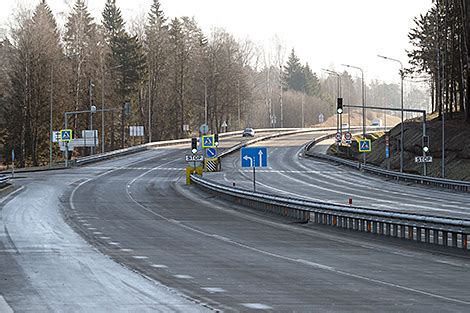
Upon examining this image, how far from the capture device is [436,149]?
73.5 m

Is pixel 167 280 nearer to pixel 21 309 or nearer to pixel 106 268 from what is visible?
pixel 106 268

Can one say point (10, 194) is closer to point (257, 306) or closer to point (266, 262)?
point (266, 262)

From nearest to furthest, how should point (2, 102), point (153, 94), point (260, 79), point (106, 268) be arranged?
point (106, 268) → point (2, 102) → point (153, 94) → point (260, 79)

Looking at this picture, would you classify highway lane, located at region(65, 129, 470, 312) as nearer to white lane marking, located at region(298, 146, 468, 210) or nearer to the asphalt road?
the asphalt road

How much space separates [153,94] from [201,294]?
116 m

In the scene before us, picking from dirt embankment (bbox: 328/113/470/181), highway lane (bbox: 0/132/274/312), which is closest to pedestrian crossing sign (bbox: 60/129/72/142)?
dirt embankment (bbox: 328/113/470/181)

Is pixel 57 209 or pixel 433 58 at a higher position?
pixel 433 58

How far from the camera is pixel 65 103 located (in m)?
103

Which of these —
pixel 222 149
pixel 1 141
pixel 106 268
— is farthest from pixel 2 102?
pixel 106 268

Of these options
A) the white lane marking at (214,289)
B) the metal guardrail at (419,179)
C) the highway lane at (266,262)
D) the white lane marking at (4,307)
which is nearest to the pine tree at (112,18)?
the metal guardrail at (419,179)

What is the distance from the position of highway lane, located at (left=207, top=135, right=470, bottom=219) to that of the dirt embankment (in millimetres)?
4568

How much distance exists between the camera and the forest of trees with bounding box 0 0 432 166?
95000mm

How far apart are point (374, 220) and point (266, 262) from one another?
7.44m

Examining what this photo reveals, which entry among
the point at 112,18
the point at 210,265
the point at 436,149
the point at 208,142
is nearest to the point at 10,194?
the point at 208,142
